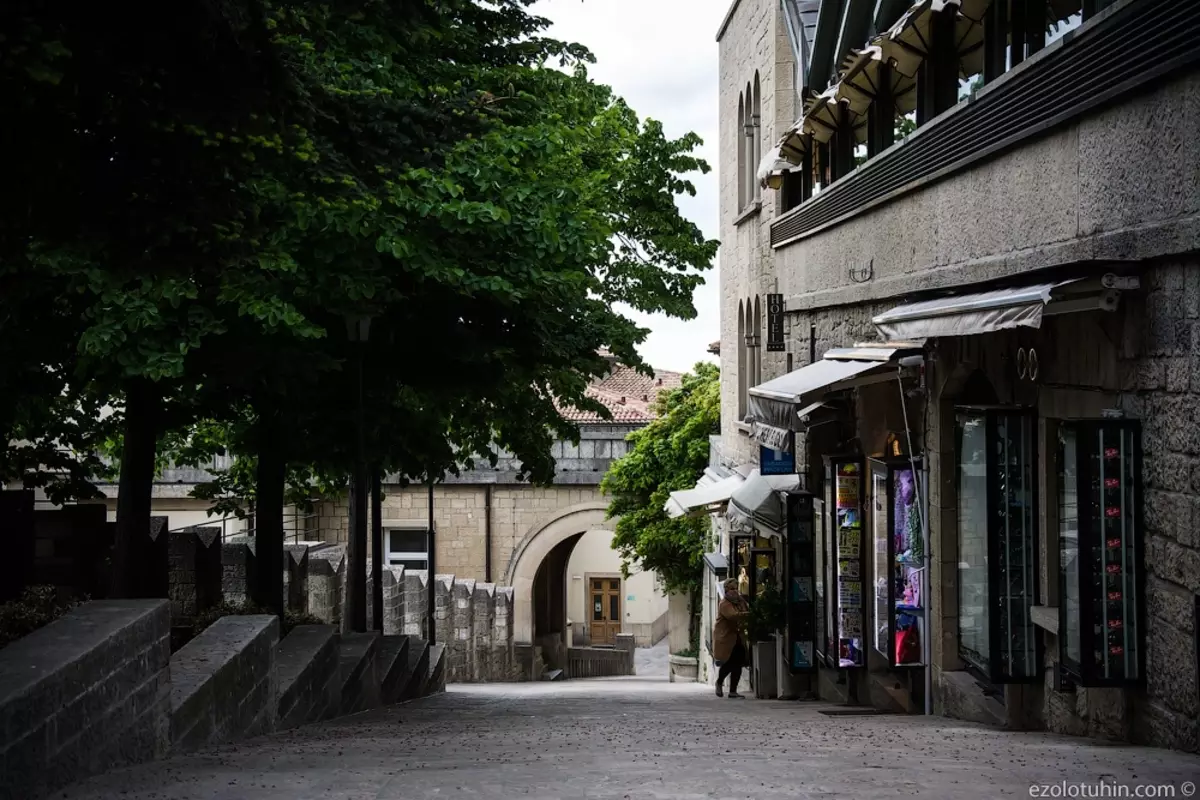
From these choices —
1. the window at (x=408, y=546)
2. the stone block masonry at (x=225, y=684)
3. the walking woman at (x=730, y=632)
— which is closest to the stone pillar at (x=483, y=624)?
the window at (x=408, y=546)

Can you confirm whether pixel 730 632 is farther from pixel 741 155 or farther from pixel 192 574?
pixel 741 155

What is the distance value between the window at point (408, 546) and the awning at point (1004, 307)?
31.1 meters

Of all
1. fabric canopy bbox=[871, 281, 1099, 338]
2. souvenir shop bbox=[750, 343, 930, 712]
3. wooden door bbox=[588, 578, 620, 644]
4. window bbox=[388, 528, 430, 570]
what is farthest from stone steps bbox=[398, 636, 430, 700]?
wooden door bbox=[588, 578, 620, 644]

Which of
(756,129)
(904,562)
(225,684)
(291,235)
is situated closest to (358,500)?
(291,235)

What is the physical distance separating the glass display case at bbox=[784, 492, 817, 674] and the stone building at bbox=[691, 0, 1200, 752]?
50mm

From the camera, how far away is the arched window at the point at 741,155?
23672mm

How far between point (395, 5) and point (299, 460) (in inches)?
354

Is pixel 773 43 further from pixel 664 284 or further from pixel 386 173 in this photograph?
pixel 386 173

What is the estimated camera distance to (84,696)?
5.89m

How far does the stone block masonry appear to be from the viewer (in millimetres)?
7441

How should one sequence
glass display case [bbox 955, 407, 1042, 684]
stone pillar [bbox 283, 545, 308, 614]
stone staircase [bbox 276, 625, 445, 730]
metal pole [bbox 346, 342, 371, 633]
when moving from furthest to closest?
1. stone pillar [bbox 283, 545, 308, 614]
2. metal pole [bbox 346, 342, 371, 633]
3. stone staircase [bbox 276, 625, 445, 730]
4. glass display case [bbox 955, 407, 1042, 684]

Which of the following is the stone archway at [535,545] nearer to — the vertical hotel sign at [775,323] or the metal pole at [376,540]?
the metal pole at [376,540]

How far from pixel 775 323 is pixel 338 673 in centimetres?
906

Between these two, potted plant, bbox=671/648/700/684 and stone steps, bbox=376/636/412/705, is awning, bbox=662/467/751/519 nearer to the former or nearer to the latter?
stone steps, bbox=376/636/412/705
